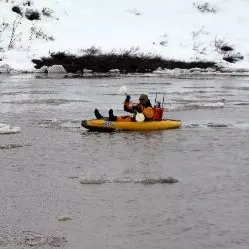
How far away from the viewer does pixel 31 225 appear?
27.3 feet

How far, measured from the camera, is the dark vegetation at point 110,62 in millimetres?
51312

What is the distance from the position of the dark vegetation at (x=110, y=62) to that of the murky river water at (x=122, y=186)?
31.0 m

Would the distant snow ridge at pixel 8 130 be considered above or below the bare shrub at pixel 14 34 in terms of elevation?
below

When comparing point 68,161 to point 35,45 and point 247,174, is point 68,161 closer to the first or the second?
point 247,174

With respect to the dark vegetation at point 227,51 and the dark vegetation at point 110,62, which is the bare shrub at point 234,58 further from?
the dark vegetation at point 110,62

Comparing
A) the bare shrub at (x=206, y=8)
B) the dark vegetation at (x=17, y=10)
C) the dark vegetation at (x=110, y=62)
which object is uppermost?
the bare shrub at (x=206, y=8)

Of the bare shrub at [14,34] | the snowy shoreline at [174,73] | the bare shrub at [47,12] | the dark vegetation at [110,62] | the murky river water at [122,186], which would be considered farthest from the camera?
the bare shrub at [47,12]

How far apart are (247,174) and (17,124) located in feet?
29.6

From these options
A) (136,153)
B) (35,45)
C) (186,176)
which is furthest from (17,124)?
(35,45)

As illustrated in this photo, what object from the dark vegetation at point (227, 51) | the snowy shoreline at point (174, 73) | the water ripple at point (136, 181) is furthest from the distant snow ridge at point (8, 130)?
the dark vegetation at point (227, 51)

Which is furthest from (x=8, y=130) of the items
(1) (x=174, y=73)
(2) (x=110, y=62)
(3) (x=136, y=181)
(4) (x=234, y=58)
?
(4) (x=234, y=58)

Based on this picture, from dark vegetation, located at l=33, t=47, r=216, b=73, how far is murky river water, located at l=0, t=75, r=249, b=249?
31029 millimetres

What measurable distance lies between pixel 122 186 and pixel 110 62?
140 feet

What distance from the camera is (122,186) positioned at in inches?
410
